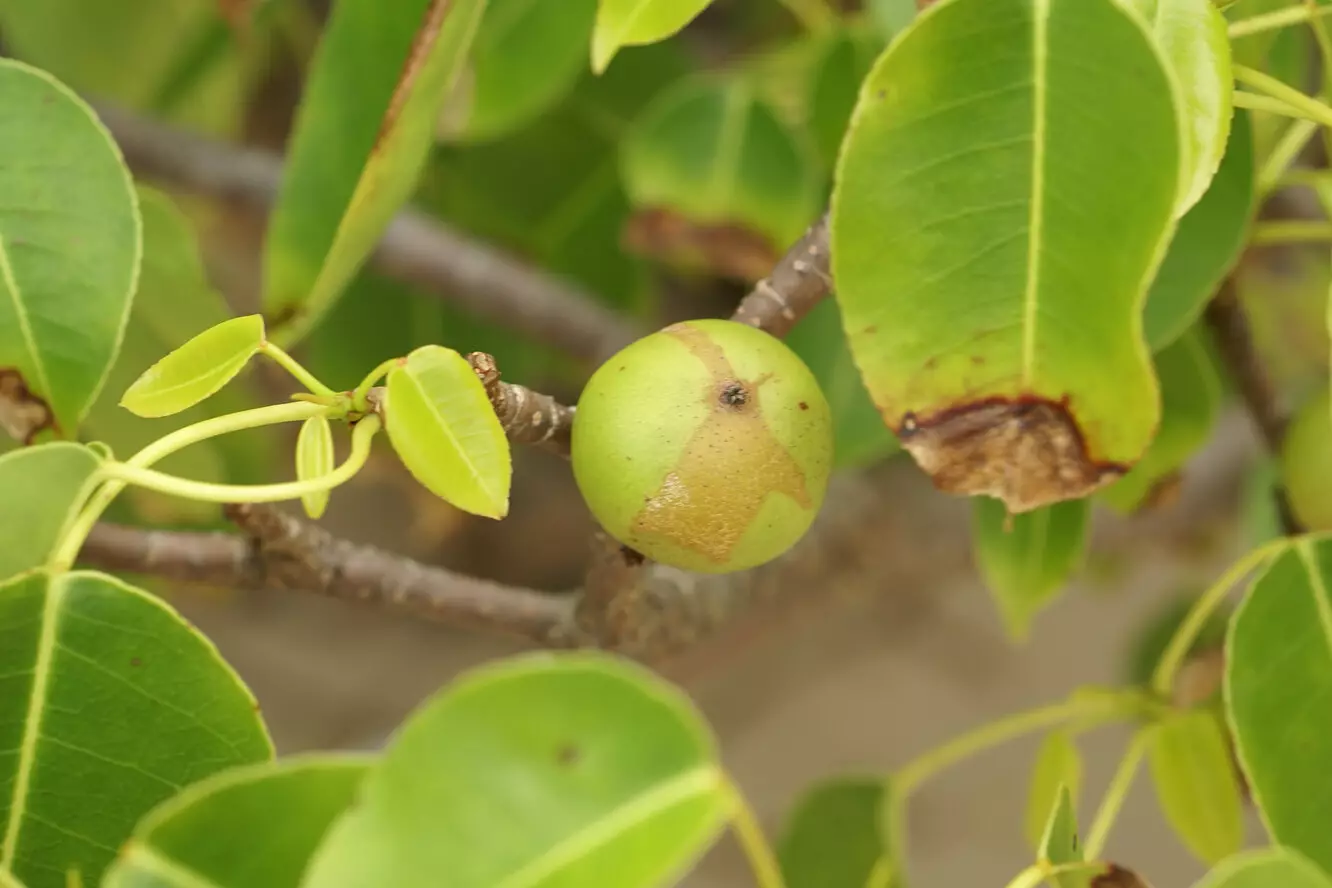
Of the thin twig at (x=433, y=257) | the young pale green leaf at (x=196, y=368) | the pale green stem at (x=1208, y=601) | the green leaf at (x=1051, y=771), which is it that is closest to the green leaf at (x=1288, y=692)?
the pale green stem at (x=1208, y=601)

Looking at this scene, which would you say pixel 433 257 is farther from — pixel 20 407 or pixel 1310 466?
pixel 1310 466

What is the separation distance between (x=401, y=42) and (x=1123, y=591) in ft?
4.06

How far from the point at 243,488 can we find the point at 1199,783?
1.27ft

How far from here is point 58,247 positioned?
37 centimetres

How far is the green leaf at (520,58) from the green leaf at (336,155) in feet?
0.41

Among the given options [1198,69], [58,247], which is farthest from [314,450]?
[1198,69]

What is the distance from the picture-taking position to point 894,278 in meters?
0.32

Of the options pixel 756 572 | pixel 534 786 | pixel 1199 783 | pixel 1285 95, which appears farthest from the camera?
pixel 756 572

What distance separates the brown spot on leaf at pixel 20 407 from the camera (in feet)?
1.21

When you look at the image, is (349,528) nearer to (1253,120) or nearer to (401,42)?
(401,42)

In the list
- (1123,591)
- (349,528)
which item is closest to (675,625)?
(349,528)

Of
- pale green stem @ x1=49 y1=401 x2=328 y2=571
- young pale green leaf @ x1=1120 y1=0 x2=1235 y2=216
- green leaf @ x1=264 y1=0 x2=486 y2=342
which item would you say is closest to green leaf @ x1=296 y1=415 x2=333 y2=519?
pale green stem @ x1=49 y1=401 x2=328 y2=571

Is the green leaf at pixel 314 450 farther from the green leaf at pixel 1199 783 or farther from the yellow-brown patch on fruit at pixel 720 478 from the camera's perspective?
the green leaf at pixel 1199 783

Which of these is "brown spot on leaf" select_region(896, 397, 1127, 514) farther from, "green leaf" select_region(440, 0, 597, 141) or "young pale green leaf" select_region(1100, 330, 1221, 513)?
"green leaf" select_region(440, 0, 597, 141)
